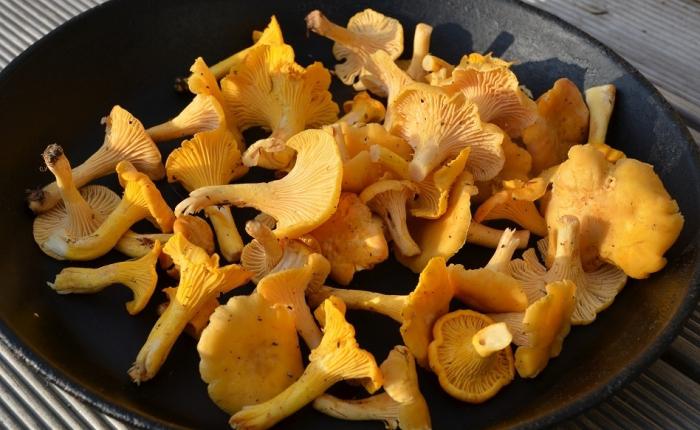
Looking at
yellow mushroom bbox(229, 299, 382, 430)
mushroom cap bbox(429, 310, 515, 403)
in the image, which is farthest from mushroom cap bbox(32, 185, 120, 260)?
Result: mushroom cap bbox(429, 310, 515, 403)

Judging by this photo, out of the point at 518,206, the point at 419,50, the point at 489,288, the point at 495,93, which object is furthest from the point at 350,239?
the point at 419,50

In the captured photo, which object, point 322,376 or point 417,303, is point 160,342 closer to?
point 322,376

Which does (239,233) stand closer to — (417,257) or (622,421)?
(417,257)

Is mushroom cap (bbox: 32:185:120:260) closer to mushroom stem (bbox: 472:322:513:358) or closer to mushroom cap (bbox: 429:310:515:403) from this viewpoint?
mushroom cap (bbox: 429:310:515:403)

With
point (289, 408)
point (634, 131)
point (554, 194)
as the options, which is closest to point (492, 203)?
point (554, 194)

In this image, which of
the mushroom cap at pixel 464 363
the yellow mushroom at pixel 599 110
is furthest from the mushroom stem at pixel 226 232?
the yellow mushroom at pixel 599 110

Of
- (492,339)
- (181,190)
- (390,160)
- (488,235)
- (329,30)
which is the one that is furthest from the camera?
(329,30)
